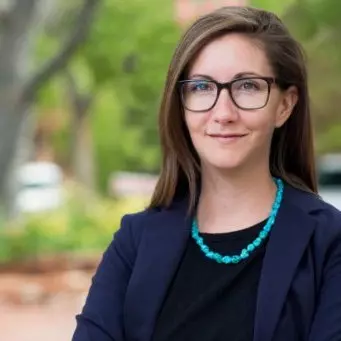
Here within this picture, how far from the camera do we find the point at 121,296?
194cm

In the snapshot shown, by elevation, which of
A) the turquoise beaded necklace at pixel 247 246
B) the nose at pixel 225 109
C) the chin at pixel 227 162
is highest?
the nose at pixel 225 109

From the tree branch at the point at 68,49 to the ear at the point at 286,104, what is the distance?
987cm

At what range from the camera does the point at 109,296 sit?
6.34 ft

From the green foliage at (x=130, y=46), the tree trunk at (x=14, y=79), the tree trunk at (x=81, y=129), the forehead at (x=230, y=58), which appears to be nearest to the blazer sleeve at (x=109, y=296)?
the forehead at (x=230, y=58)

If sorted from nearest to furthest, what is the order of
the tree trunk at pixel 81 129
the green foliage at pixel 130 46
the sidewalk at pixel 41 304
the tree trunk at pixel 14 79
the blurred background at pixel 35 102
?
the sidewalk at pixel 41 304 < the blurred background at pixel 35 102 < the green foliage at pixel 130 46 < the tree trunk at pixel 14 79 < the tree trunk at pixel 81 129

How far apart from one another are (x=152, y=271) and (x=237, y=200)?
0.23 meters

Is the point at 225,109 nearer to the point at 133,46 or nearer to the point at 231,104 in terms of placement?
the point at 231,104

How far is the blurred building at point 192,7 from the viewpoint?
10109 millimetres

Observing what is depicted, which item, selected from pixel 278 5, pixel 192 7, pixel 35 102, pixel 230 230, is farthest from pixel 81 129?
pixel 230 230

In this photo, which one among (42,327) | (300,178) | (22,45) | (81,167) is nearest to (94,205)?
(22,45)

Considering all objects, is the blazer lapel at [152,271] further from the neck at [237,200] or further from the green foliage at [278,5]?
the green foliage at [278,5]

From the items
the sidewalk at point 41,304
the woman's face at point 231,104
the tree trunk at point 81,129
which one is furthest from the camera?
the tree trunk at point 81,129

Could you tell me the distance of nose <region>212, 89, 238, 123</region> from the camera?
1.88 meters

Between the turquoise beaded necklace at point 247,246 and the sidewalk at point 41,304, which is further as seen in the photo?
the sidewalk at point 41,304
